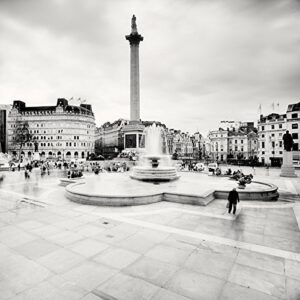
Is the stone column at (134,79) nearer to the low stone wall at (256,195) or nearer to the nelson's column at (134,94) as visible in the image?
the nelson's column at (134,94)

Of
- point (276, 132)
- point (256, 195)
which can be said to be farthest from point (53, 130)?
Result: point (256, 195)

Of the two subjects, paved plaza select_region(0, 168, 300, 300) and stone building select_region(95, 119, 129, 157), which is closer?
paved plaza select_region(0, 168, 300, 300)

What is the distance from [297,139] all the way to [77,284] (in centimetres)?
7168

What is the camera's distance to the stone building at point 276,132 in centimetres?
6153

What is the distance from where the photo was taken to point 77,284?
16.6ft

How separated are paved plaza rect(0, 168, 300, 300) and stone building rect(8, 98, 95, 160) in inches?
3742

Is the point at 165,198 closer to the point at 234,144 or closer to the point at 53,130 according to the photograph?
the point at 53,130

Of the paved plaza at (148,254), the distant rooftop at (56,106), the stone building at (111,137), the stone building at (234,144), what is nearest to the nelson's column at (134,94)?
the paved plaza at (148,254)

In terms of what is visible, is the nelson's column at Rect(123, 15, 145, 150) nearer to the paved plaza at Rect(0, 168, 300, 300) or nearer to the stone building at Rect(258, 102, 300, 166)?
the stone building at Rect(258, 102, 300, 166)

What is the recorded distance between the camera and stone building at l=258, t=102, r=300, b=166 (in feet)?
202

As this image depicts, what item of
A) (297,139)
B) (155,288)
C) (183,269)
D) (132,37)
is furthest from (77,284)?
(297,139)

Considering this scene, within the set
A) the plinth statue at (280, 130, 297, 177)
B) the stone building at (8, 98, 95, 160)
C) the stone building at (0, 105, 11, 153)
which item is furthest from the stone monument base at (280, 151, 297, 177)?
the stone building at (0, 105, 11, 153)

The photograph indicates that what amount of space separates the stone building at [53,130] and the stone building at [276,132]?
7702cm

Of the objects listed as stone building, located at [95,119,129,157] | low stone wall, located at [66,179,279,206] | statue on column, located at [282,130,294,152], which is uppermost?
stone building, located at [95,119,129,157]
